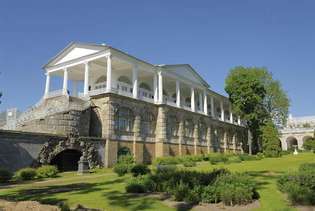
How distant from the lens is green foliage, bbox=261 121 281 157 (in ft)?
164

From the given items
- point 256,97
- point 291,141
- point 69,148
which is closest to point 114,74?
point 69,148

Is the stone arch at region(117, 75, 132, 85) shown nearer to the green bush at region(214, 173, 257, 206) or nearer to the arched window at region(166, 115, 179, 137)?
the arched window at region(166, 115, 179, 137)

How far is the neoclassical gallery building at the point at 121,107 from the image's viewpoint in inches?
1363

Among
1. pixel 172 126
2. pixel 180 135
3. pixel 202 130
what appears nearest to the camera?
pixel 172 126

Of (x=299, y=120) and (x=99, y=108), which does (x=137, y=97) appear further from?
(x=299, y=120)

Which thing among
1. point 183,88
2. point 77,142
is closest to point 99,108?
point 77,142

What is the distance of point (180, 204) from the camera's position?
1318 centimetres

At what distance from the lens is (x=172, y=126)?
46.9m

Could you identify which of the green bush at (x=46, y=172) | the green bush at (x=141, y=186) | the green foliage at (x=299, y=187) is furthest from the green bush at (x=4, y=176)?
the green foliage at (x=299, y=187)

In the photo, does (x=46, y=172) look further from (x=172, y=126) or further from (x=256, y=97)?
(x=256, y=97)

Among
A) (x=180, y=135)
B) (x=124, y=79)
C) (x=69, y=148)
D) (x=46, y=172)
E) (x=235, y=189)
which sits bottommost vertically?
(x=46, y=172)

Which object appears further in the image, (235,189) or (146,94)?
Answer: (146,94)

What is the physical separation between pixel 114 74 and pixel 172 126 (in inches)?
439

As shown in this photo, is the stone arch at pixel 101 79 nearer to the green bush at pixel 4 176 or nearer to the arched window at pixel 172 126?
the arched window at pixel 172 126
